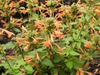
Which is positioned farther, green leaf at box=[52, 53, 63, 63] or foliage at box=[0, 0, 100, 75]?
green leaf at box=[52, 53, 63, 63]

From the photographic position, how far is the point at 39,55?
8.66 ft

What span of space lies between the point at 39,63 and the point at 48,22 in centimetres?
57

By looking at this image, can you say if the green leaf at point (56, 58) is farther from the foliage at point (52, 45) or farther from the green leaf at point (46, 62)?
the green leaf at point (46, 62)

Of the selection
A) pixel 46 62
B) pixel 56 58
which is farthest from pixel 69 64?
pixel 46 62

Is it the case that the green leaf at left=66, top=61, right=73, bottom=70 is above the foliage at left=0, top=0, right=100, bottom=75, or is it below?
below

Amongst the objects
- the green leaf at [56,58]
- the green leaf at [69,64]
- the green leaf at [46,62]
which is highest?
the green leaf at [46,62]

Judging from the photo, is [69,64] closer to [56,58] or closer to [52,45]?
[56,58]

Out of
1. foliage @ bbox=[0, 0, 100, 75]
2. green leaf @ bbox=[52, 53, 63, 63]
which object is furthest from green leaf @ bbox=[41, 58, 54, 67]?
green leaf @ bbox=[52, 53, 63, 63]

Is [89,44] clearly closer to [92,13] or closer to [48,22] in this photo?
[92,13]

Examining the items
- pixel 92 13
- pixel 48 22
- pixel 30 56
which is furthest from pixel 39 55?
pixel 92 13

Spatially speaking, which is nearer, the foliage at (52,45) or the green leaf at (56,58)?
the foliage at (52,45)

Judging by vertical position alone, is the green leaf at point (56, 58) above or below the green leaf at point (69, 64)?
above

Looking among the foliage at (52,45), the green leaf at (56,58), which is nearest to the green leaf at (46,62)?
the foliage at (52,45)

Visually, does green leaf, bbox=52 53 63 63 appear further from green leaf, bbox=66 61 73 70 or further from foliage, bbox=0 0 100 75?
green leaf, bbox=66 61 73 70
